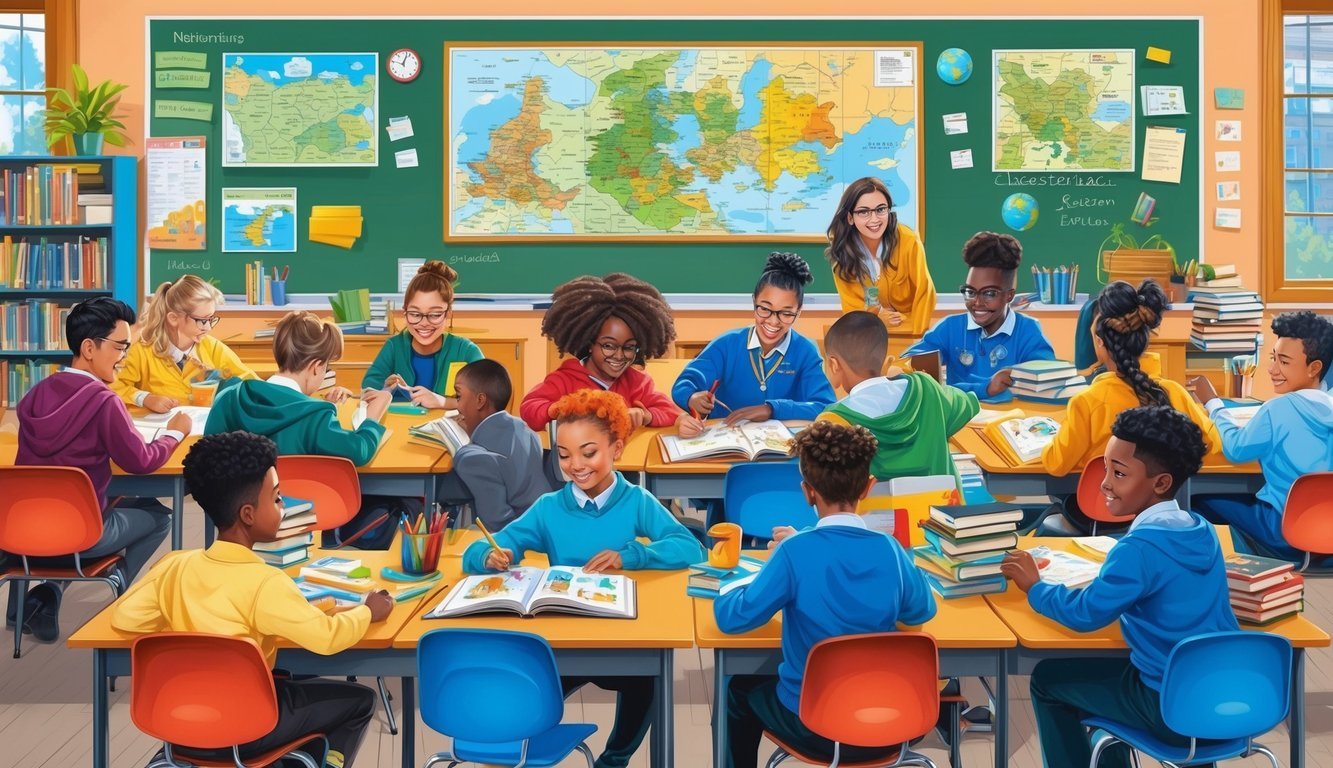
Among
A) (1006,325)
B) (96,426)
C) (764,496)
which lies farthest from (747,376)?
(96,426)

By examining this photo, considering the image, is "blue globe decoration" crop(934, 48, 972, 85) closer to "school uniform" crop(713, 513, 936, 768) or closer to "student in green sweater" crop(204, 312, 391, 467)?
"student in green sweater" crop(204, 312, 391, 467)

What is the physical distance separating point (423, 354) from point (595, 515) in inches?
90.1

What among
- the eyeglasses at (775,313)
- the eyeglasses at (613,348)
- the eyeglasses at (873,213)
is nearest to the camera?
the eyeglasses at (613,348)

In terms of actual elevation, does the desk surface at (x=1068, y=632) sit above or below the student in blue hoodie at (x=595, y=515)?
below

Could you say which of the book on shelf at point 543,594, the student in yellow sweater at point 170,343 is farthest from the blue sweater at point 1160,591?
the student in yellow sweater at point 170,343

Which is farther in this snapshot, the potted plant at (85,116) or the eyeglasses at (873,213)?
the potted plant at (85,116)

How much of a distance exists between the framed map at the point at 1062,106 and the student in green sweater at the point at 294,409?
476 centimetres

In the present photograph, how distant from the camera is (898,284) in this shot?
19.9 feet

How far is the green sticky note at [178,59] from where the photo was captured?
7.73 m

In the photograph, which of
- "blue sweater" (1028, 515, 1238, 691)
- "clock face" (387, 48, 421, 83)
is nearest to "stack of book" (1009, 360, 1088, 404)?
"blue sweater" (1028, 515, 1238, 691)

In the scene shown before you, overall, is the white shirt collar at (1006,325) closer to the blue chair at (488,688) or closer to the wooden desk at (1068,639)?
the wooden desk at (1068,639)

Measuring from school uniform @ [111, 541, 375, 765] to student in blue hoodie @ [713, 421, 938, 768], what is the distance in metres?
0.77

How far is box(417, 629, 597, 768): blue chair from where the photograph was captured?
2541 millimetres

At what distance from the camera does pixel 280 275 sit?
308 inches
